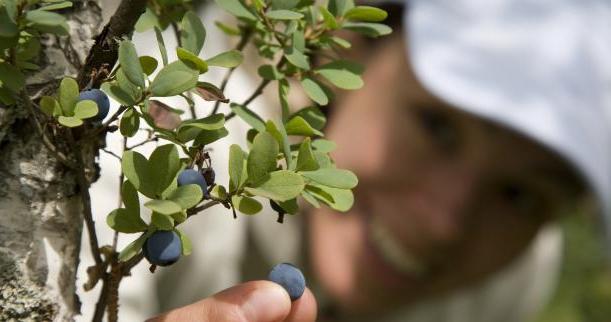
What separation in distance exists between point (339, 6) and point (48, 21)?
20cm

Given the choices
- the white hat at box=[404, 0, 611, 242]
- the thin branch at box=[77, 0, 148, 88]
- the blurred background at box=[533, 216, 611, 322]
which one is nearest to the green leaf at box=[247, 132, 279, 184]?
the thin branch at box=[77, 0, 148, 88]

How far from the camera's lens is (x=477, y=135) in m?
1.84

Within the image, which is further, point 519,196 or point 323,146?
point 519,196

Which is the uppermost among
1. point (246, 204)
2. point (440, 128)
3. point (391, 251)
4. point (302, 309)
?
point (246, 204)

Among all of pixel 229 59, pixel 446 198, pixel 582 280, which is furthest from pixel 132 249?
pixel 582 280

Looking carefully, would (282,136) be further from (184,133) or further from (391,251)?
(391,251)

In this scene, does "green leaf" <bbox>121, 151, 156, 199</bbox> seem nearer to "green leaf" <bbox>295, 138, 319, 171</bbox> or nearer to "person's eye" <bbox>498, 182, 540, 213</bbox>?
"green leaf" <bbox>295, 138, 319, 171</bbox>

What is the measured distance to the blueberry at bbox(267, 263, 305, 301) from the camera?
47cm

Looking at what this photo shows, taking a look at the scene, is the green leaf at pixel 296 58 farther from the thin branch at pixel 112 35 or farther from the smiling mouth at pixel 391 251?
the smiling mouth at pixel 391 251

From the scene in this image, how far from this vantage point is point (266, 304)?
1.47ft

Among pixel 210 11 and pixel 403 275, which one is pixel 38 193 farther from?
pixel 210 11

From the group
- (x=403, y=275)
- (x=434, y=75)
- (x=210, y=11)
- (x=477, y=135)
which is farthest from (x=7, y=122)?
(x=210, y=11)

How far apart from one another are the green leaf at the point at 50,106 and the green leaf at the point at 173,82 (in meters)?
0.06

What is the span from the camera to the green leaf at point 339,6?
49 cm
